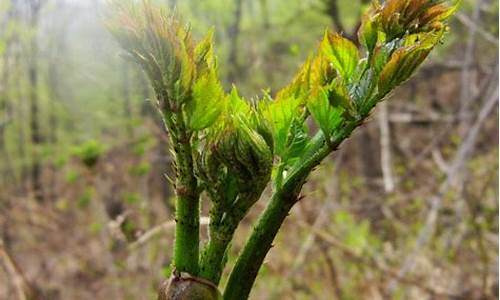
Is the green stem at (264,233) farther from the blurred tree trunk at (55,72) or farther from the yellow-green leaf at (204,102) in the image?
the blurred tree trunk at (55,72)

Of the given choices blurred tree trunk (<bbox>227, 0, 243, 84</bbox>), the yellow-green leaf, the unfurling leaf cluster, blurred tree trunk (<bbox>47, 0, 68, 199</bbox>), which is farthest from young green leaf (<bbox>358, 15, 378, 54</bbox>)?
blurred tree trunk (<bbox>47, 0, 68, 199</bbox>)

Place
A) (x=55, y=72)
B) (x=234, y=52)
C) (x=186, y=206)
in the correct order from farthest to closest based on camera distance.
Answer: (x=55, y=72) < (x=234, y=52) < (x=186, y=206)

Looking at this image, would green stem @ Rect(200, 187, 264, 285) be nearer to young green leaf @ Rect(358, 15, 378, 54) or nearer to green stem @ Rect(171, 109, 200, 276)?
green stem @ Rect(171, 109, 200, 276)

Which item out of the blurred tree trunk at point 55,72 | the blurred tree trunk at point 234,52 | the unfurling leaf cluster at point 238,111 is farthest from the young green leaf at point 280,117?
the blurred tree trunk at point 55,72

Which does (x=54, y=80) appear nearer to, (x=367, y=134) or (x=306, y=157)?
(x=367, y=134)

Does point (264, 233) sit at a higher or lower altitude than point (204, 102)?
lower

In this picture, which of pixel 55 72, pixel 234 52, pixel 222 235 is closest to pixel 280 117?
pixel 222 235

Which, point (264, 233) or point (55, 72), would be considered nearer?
point (264, 233)

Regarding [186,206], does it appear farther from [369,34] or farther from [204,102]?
[369,34]

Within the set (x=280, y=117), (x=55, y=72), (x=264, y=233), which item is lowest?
Result: (x=264, y=233)
